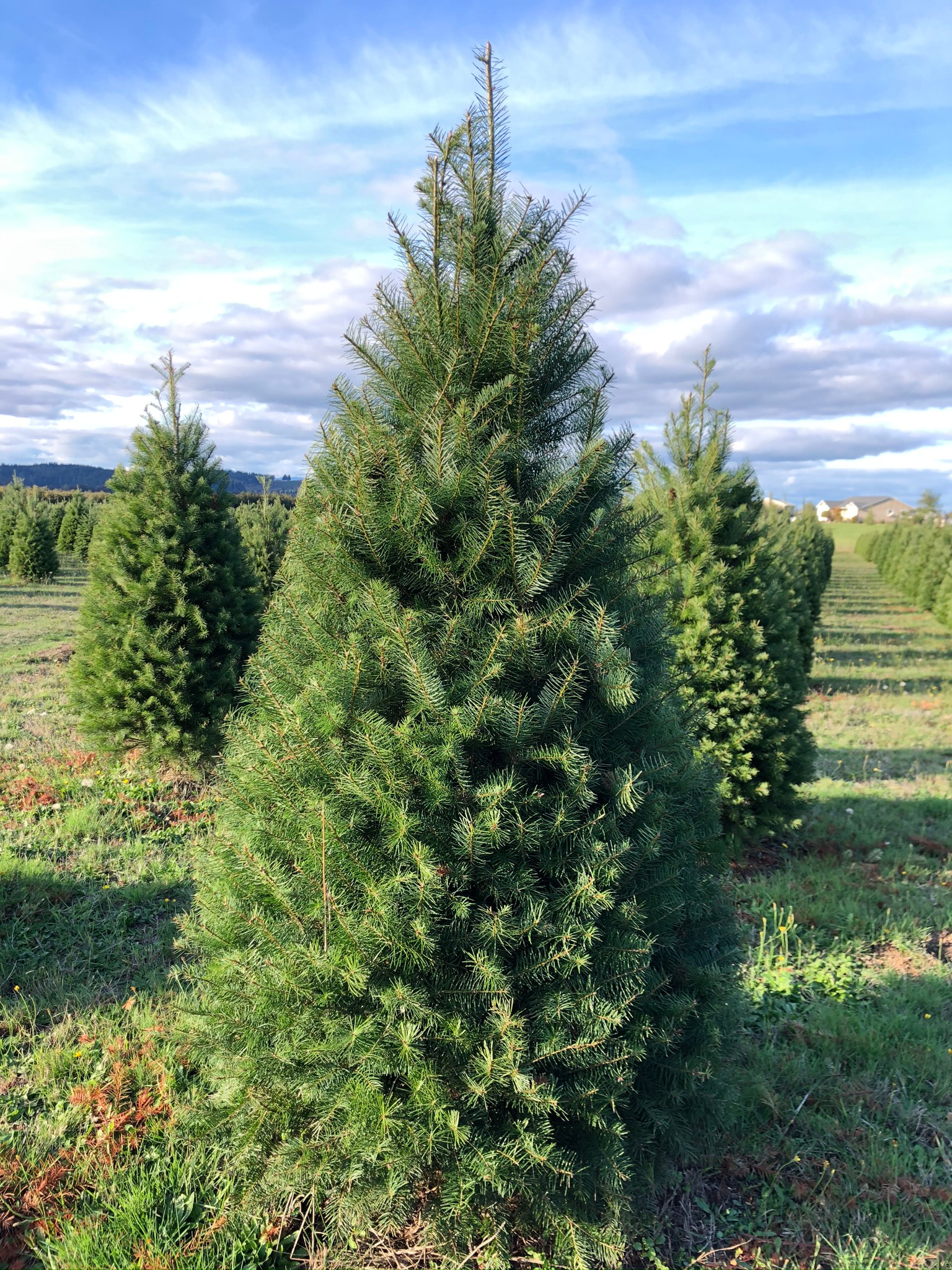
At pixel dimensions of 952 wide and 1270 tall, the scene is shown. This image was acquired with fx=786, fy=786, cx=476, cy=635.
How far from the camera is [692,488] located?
7.57 metres

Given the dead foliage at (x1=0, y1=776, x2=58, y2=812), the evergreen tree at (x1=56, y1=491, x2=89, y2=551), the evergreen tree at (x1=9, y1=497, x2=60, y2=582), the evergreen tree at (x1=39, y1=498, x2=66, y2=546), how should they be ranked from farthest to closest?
the evergreen tree at (x1=56, y1=491, x2=89, y2=551) < the evergreen tree at (x1=39, y1=498, x2=66, y2=546) < the evergreen tree at (x1=9, y1=497, x2=60, y2=582) < the dead foliage at (x1=0, y1=776, x2=58, y2=812)

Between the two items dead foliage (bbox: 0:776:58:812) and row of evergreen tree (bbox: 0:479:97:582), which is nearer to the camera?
dead foliage (bbox: 0:776:58:812)

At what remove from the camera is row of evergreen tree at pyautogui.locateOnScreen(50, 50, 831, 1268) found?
252 cm

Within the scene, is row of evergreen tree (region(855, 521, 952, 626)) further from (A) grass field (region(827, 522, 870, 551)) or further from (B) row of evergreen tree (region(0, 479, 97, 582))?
(A) grass field (region(827, 522, 870, 551))

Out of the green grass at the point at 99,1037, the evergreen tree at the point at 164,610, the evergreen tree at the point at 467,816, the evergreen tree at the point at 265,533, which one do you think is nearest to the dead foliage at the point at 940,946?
the evergreen tree at the point at 467,816

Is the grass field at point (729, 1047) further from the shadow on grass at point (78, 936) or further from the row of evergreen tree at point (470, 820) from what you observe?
the row of evergreen tree at point (470, 820)

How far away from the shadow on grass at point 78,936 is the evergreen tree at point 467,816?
6.59 feet

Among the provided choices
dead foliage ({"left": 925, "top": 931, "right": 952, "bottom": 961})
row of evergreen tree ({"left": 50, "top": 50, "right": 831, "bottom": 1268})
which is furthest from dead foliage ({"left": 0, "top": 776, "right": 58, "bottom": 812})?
dead foliage ({"left": 925, "top": 931, "right": 952, "bottom": 961})

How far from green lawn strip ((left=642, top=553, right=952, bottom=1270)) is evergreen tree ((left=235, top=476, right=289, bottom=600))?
9.66m

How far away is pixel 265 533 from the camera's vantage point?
576 inches

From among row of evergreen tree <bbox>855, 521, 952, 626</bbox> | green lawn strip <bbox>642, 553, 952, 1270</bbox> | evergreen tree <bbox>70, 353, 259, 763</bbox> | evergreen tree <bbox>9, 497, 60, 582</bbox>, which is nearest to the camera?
green lawn strip <bbox>642, 553, 952, 1270</bbox>

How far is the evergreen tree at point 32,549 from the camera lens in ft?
94.1

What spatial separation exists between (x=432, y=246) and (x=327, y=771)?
2.01 meters

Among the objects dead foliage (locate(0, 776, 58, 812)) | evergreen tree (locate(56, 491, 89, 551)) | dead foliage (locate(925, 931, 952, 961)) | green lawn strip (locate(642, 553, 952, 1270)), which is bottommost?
dead foliage (locate(925, 931, 952, 961))
